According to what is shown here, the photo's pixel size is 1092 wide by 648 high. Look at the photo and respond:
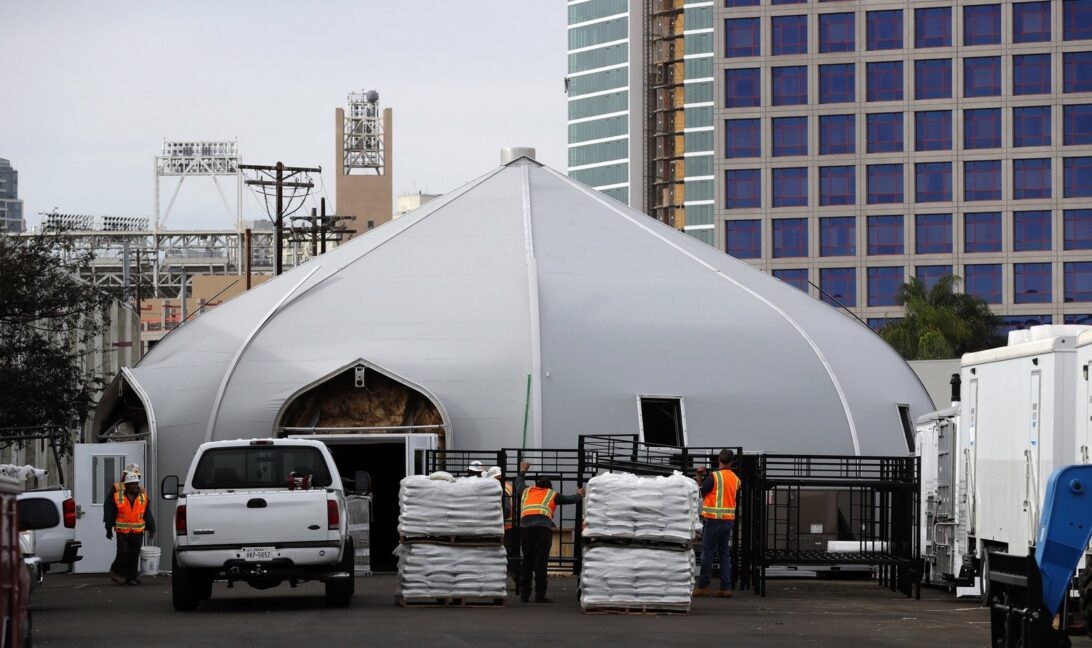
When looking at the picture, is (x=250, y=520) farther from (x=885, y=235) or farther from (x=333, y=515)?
(x=885, y=235)

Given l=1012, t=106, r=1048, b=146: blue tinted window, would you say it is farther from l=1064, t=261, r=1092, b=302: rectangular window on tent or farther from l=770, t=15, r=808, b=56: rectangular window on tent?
l=770, t=15, r=808, b=56: rectangular window on tent

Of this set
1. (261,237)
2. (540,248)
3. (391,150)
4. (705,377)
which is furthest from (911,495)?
(391,150)

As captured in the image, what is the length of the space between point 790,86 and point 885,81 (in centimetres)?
541

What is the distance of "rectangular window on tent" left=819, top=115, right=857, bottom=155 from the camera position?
105m

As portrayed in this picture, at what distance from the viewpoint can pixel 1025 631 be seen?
44.2 ft

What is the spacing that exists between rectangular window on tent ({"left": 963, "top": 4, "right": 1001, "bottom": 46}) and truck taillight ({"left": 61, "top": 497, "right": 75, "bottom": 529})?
84935 mm

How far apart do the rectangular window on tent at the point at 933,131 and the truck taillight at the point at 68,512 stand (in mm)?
83683

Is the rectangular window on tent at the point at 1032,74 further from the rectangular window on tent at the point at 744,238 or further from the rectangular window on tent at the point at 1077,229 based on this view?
the rectangular window on tent at the point at 744,238

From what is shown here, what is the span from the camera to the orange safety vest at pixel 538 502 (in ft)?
75.0

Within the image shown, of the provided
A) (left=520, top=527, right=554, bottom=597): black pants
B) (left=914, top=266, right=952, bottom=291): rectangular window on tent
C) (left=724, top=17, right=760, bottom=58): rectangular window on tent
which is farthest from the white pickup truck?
(left=724, top=17, right=760, bottom=58): rectangular window on tent

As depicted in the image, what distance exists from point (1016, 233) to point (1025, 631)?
3635 inches

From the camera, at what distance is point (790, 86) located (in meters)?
106

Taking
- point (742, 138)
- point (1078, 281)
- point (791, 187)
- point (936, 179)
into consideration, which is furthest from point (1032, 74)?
point (742, 138)

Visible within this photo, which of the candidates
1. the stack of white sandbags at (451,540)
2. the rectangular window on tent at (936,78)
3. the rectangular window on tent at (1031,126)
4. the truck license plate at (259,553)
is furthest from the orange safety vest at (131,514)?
the rectangular window on tent at (1031,126)
